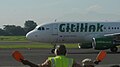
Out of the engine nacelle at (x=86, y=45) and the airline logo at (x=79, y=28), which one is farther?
the engine nacelle at (x=86, y=45)

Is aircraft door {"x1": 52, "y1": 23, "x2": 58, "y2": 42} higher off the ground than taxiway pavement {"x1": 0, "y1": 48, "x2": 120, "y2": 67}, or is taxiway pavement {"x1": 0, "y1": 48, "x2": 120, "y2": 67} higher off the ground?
aircraft door {"x1": 52, "y1": 23, "x2": 58, "y2": 42}

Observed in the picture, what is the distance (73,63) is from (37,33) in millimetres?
29720

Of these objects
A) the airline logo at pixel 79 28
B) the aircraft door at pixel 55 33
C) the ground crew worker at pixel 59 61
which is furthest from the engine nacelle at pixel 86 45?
the ground crew worker at pixel 59 61

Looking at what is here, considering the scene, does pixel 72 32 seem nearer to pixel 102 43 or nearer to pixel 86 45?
pixel 86 45

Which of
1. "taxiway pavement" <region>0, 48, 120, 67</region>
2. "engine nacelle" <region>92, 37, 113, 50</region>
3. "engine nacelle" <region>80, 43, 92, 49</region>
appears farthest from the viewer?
"engine nacelle" <region>80, 43, 92, 49</region>

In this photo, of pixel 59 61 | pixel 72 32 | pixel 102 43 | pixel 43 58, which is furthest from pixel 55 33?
pixel 59 61

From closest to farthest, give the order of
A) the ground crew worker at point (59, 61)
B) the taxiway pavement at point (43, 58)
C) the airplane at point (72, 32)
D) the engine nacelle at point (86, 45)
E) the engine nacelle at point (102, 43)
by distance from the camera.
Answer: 1. the ground crew worker at point (59, 61)
2. the taxiway pavement at point (43, 58)
3. the engine nacelle at point (102, 43)
4. the airplane at point (72, 32)
5. the engine nacelle at point (86, 45)

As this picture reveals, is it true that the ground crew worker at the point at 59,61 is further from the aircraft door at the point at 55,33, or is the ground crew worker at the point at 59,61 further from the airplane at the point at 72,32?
the aircraft door at the point at 55,33

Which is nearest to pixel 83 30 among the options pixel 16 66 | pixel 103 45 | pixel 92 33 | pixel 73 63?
pixel 92 33

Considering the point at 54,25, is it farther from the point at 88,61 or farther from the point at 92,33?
the point at 88,61

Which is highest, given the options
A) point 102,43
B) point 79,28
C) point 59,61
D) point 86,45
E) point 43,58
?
point 79,28

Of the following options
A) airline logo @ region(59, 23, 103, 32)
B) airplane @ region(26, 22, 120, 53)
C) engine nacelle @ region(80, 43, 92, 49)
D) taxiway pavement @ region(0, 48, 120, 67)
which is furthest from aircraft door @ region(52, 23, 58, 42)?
taxiway pavement @ region(0, 48, 120, 67)

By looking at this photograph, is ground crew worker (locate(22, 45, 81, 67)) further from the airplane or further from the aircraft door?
the aircraft door

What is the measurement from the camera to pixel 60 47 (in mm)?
5926
